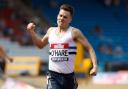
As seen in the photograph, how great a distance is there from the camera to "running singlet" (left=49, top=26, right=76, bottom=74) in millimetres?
6766

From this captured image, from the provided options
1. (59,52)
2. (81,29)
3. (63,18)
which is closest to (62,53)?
(59,52)

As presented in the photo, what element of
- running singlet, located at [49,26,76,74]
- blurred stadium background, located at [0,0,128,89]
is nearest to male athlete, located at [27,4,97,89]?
running singlet, located at [49,26,76,74]

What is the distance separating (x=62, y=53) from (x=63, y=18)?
456 millimetres

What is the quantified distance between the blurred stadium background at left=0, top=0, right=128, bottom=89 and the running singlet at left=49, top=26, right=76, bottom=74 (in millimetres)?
14350

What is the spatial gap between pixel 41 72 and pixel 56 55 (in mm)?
16719

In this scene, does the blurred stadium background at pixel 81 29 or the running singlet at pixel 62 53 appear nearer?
the running singlet at pixel 62 53

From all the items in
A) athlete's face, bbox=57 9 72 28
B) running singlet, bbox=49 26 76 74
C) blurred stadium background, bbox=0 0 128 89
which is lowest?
running singlet, bbox=49 26 76 74

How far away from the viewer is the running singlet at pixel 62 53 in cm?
677

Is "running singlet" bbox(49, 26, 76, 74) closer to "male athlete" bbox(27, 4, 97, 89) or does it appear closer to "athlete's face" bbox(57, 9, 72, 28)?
"male athlete" bbox(27, 4, 97, 89)

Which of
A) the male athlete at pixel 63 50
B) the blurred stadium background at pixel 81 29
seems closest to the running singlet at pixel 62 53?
the male athlete at pixel 63 50

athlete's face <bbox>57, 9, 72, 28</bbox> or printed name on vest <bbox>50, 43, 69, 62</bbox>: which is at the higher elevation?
athlete's face <bbox>57, 9, 72, 28</bbox>

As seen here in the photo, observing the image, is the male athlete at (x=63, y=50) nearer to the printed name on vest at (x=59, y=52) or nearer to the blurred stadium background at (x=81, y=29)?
the printed name on vest at (x=59, y=52)

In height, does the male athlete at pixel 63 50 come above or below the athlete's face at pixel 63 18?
below

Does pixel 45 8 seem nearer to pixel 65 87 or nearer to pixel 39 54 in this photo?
pixel 39 54
